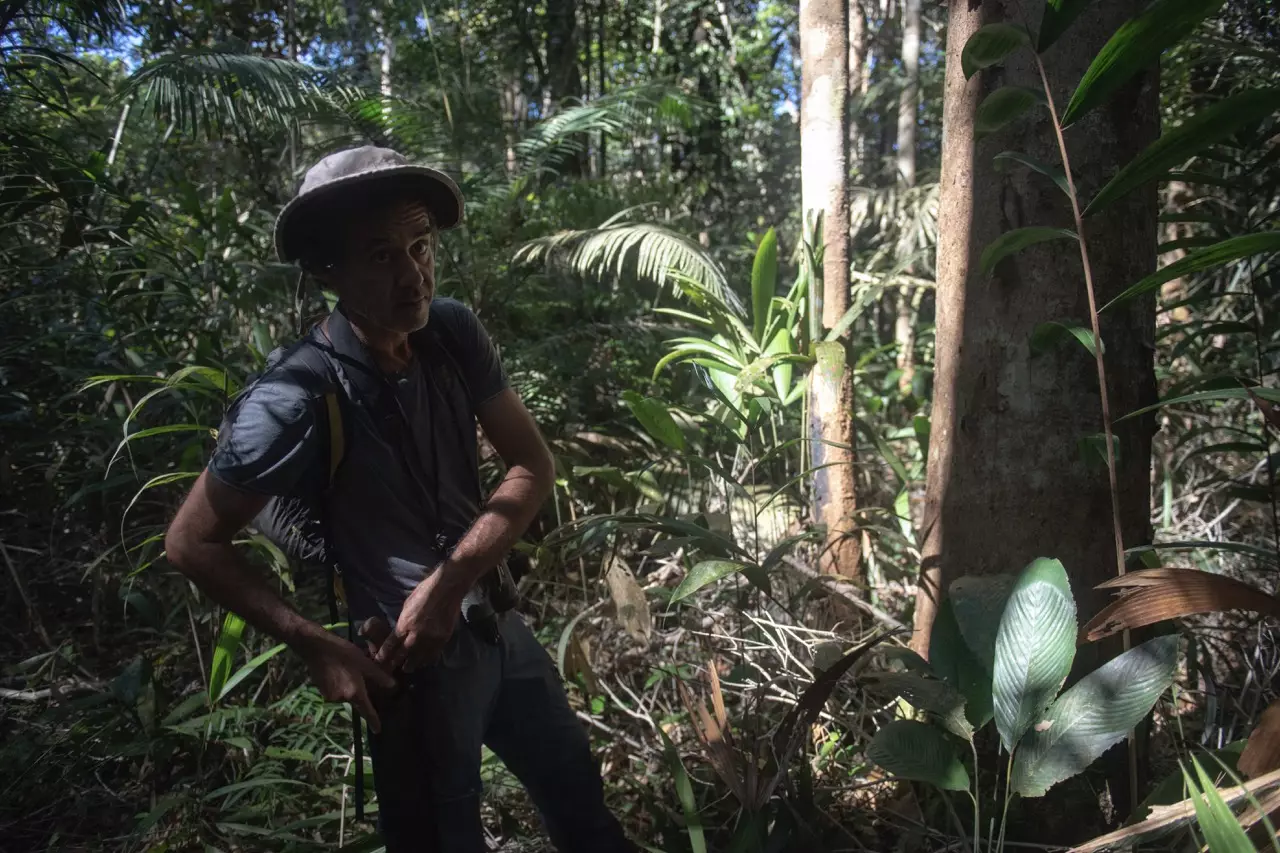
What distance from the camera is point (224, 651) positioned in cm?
243

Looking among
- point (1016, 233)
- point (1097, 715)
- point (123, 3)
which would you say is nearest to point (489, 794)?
point (1097, 715)

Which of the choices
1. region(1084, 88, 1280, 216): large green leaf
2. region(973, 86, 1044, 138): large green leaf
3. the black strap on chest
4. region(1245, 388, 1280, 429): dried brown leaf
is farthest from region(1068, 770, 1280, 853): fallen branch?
the black strap on chest

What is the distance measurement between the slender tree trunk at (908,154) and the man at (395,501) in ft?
15.3

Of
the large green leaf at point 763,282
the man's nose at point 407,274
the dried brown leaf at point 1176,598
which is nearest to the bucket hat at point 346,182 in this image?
the man's nose at point 407,274

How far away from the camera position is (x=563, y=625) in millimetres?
3443

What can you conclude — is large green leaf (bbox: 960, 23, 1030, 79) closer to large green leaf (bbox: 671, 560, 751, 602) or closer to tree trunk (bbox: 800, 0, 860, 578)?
large green leaf (bbox: 671, 560, 751, 602)

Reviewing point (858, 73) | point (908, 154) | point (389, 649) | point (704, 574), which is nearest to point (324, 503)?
point (389, 649)

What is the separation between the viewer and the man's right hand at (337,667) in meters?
1.50

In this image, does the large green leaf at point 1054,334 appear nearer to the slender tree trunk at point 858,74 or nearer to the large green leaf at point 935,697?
the large green leaf at point 935,697

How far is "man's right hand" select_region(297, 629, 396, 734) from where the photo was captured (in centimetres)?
150

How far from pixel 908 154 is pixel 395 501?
682cm

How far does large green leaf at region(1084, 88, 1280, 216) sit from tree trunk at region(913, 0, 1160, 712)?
0.41 m

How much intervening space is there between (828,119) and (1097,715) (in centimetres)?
274

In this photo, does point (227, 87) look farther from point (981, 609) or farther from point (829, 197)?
point (981, 609)
